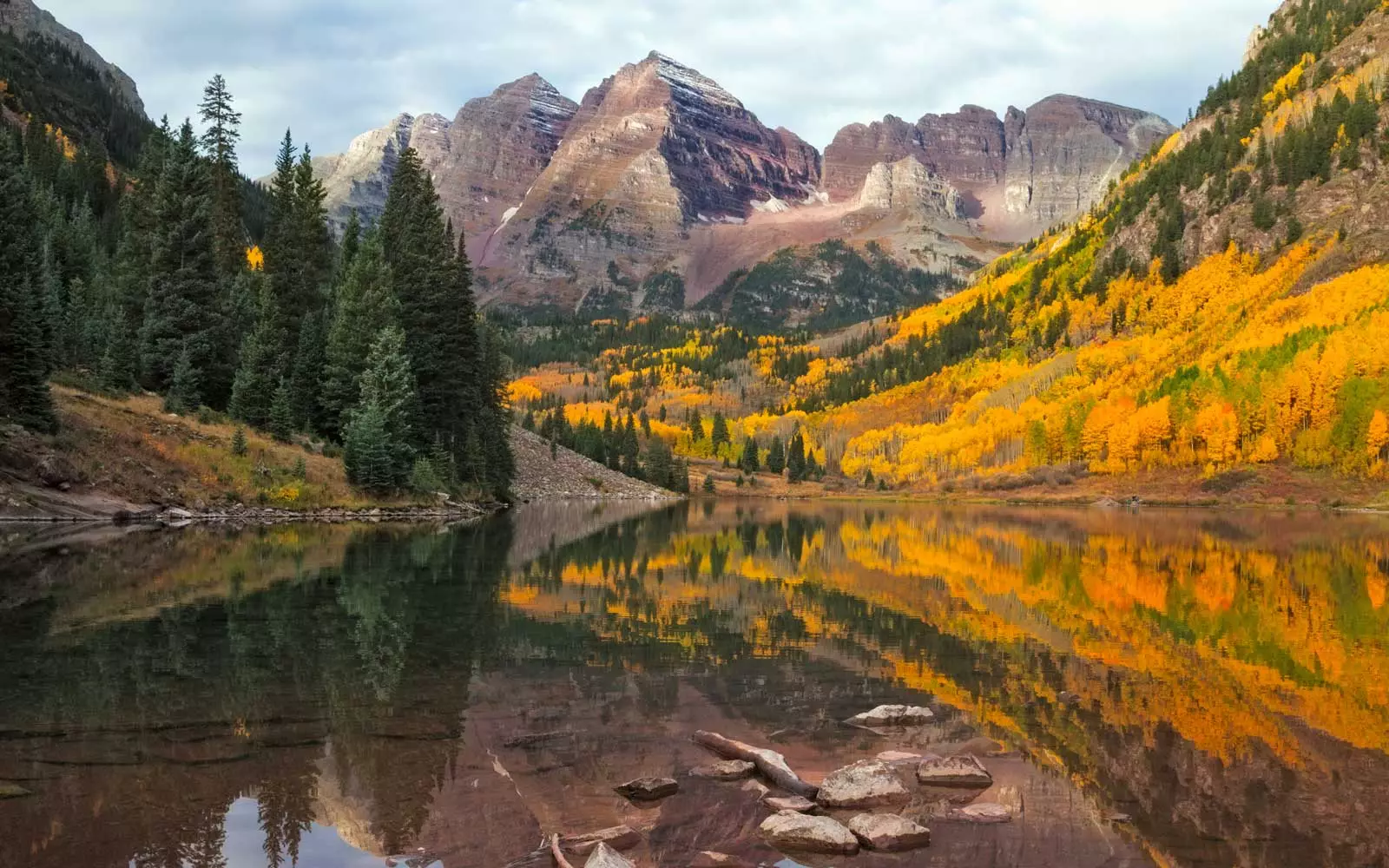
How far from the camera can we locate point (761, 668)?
66.1 ft

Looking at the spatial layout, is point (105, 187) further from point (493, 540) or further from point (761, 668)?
point (761, 668)

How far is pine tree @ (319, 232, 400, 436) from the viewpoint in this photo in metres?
66.4

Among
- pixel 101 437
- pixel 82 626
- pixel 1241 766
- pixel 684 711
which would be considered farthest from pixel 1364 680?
pixel 101 437

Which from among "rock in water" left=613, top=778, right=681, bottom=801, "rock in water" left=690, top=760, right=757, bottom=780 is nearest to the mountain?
"rock in water" left=690, top=760, right=757, bottom=780

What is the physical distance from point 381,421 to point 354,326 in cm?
1011

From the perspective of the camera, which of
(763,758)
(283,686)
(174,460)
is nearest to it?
(763,758)

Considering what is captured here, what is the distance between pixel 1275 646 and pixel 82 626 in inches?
1136

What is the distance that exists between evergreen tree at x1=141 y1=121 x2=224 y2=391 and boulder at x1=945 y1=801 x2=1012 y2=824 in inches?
2425

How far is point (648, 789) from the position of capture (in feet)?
38.6

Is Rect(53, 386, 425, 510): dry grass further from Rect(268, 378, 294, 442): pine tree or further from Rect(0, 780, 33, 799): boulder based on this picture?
Rect(0, 780, 33, 799): boulder

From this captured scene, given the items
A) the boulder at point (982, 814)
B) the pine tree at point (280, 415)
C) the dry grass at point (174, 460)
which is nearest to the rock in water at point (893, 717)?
the boulder at point (982, 814)

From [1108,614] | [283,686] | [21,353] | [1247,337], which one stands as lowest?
[1108,614]

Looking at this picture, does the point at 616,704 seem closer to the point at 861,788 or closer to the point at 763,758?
the point at 763,758

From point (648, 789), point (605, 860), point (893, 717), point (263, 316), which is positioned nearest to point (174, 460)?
point (263, 316)
